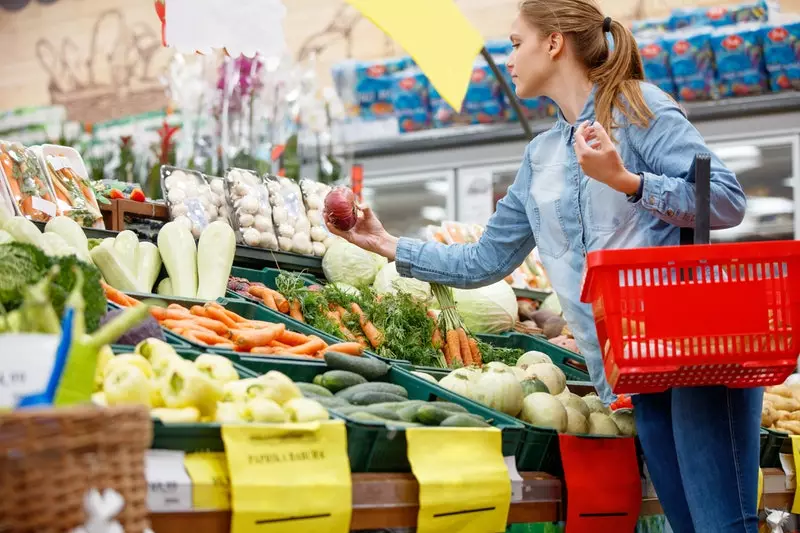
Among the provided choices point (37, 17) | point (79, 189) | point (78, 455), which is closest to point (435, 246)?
point (79, 189)

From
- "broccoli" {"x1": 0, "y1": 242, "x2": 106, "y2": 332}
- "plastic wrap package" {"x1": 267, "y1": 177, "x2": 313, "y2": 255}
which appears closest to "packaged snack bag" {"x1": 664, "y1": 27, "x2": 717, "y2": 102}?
"plastic wrap package" {"x1": 267, "y1": 177, "x2": 313, "y2": 255}

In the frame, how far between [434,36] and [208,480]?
1.72 m

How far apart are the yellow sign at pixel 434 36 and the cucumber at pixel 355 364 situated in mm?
766

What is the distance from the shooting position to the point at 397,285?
4082mm

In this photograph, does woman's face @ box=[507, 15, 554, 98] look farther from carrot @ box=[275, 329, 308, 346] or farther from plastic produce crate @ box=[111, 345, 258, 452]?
plastic produce crate @ box=[111, 345, 258, 452]

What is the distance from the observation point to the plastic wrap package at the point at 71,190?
3533 mm

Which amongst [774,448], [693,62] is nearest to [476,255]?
[774,448]

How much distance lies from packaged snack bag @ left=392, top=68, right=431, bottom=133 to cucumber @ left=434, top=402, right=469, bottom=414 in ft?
14.5

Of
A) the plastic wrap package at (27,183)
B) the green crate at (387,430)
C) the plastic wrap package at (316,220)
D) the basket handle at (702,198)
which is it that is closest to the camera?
the green crate at (387,430)

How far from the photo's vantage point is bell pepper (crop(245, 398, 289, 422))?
202cm

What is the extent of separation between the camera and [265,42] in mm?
3771

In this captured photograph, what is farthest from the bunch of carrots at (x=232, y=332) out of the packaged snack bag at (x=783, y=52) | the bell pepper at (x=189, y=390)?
the packaged snack bag at (x=783, y=52)

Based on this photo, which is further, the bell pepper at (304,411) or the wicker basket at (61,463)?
the bell pepper at (304,411)

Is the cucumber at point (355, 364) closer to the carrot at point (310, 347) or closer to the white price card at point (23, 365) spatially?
the carrot at point (310, 347)
